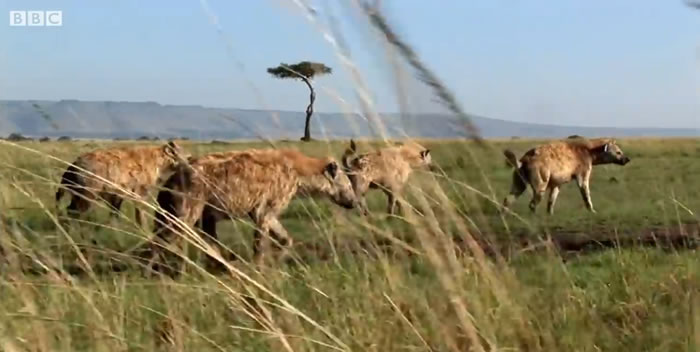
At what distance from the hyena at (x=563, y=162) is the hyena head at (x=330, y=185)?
545cm

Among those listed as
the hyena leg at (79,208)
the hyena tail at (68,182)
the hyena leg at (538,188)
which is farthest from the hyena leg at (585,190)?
the hyena tail at (68,182)

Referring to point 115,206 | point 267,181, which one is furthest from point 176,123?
point 267,181

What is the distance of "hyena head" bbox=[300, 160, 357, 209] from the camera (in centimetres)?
918

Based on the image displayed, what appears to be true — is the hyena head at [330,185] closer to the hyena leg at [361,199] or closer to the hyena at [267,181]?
the hyena at [267,181]

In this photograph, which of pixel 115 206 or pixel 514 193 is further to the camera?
pixel 514 193

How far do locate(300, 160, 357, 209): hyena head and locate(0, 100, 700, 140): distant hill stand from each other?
6979mm

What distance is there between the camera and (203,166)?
325 inches

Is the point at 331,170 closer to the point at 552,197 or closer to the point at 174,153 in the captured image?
the point at 552,197

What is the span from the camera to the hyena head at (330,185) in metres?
9.18

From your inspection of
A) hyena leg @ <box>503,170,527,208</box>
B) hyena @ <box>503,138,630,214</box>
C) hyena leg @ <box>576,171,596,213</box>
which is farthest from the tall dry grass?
hyena @ <box>503,138,630,214</box>

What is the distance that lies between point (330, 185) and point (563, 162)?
7455mm

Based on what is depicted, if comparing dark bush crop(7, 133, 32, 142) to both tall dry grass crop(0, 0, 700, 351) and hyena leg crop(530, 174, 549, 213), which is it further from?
hyena leg crop(530, 174, 549, 213)

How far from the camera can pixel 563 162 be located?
620 inches

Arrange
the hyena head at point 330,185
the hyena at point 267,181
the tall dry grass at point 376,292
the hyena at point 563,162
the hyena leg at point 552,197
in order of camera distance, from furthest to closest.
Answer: the hyena at point 563,162, the hyena leg at point 552,197, the hyena head at point 330,185, the hyena at point 267,181, the tall dry grass at point 376,292
